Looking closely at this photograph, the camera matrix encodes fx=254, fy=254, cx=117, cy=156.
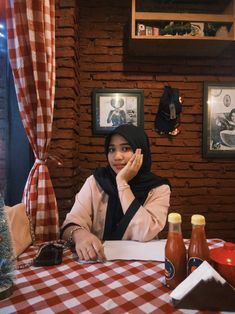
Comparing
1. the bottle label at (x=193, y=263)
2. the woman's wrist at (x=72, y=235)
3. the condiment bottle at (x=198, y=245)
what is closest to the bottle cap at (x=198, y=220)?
the condiment bottle at (x=198, y=245)

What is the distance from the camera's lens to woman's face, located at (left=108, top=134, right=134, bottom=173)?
150 cm

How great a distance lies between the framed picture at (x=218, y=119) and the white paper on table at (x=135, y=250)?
1771 millimetres

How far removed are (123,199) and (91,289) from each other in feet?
1.89

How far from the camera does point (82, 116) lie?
264 cm

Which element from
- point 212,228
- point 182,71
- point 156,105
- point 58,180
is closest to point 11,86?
point 58,180

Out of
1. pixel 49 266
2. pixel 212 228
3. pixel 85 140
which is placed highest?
pixel 85 140

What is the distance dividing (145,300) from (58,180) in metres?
1.50

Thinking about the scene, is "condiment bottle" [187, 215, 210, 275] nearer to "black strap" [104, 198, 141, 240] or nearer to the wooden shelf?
"black strap" [104, 198, 141, 240]

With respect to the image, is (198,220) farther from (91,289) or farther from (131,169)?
(131,169)

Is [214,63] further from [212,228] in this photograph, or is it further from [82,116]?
[212,228]

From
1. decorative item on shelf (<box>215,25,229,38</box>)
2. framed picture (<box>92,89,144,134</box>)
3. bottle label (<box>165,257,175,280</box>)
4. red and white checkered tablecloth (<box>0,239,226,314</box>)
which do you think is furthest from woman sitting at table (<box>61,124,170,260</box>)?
decorative item on shelf (<box>215,25,229,38</box>)

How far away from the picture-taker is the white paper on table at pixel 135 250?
3.27ft

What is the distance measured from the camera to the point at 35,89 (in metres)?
1.66

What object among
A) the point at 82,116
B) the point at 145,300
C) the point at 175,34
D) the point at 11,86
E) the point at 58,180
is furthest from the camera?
the point at 82,116
